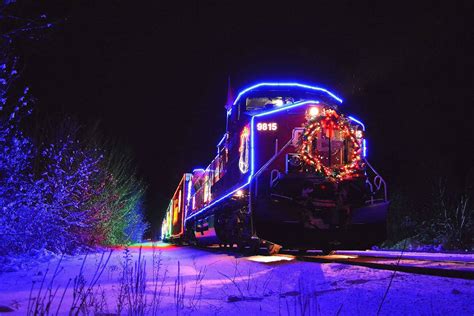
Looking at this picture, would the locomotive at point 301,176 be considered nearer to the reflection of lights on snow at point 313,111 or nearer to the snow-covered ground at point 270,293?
the reflection of lights on snow at point 313,111

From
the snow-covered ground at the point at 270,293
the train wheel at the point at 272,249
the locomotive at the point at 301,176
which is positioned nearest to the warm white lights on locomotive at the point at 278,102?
the locomotive at the point at 301,176

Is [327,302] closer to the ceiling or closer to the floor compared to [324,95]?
closer to the floor

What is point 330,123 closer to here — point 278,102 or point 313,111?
point 313,111

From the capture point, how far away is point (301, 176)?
26.1 feet

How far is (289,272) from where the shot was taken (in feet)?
21.5

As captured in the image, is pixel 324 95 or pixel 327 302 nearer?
pixel 327 302

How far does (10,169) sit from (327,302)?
611 centimetres

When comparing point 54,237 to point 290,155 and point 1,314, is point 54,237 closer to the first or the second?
point 290,155

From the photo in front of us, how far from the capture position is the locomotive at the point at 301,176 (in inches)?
309

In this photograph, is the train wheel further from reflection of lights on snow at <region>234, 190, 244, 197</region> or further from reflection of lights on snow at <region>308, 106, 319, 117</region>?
reflection of lights on snow at <region>308, 106, 319, 117</region>

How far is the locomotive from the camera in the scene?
25.8 ft

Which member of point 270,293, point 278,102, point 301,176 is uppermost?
point 278,102

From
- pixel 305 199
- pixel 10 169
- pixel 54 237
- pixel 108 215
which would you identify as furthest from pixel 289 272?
pixel 108 215

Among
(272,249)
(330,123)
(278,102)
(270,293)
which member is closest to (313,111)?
(330,123)
